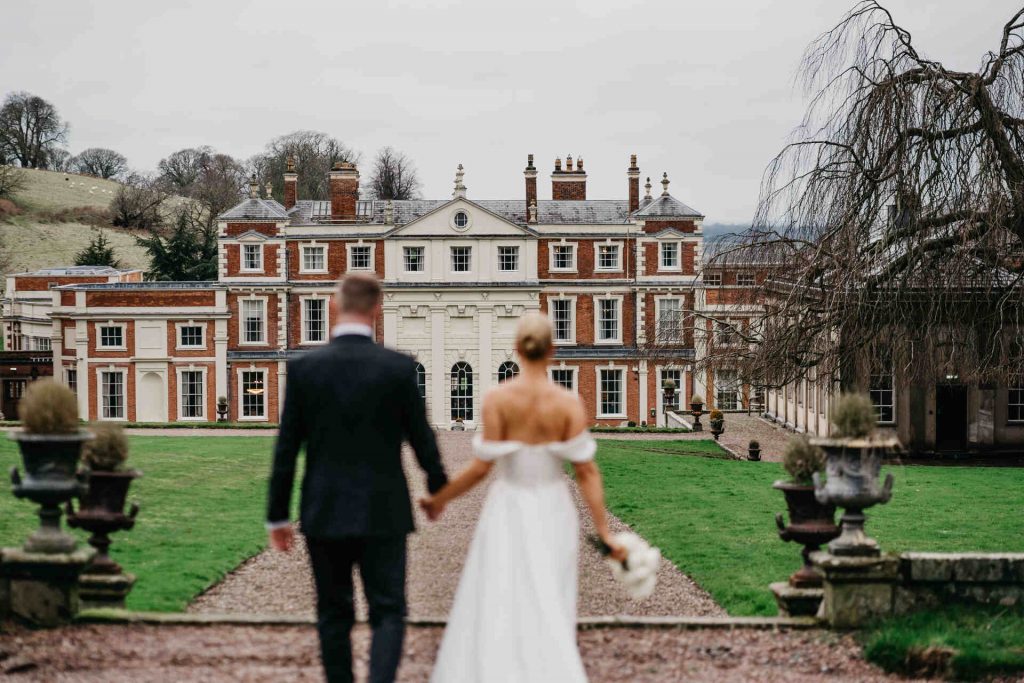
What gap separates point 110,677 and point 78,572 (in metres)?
1.17

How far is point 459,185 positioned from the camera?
41.5 metres

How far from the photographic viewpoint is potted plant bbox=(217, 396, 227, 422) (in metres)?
39.0

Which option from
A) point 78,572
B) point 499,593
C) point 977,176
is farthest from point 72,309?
point 499,593

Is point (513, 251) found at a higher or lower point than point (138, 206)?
lower

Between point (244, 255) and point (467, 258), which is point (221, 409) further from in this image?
point (467, 258)

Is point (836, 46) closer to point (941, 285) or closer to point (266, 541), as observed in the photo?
point (941, 285)

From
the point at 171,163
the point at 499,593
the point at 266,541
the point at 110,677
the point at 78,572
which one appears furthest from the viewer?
the point at 171,163

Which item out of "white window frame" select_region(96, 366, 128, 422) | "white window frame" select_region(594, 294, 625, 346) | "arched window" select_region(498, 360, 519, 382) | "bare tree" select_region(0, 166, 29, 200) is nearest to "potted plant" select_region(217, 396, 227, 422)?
"white window frame" select_region(96, 366, 128, 422)

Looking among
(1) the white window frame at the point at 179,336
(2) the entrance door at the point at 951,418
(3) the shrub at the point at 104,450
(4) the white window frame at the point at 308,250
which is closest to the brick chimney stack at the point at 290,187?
(4) the white window frame at the point at 308,250

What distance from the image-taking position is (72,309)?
130 ft

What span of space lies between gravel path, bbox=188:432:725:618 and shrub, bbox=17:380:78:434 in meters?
2.60

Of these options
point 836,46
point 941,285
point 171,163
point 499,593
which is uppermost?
point 171,163

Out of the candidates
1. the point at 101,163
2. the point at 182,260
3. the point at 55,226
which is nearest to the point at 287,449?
the point at 182,260

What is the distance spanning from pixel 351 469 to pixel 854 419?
3537mm
